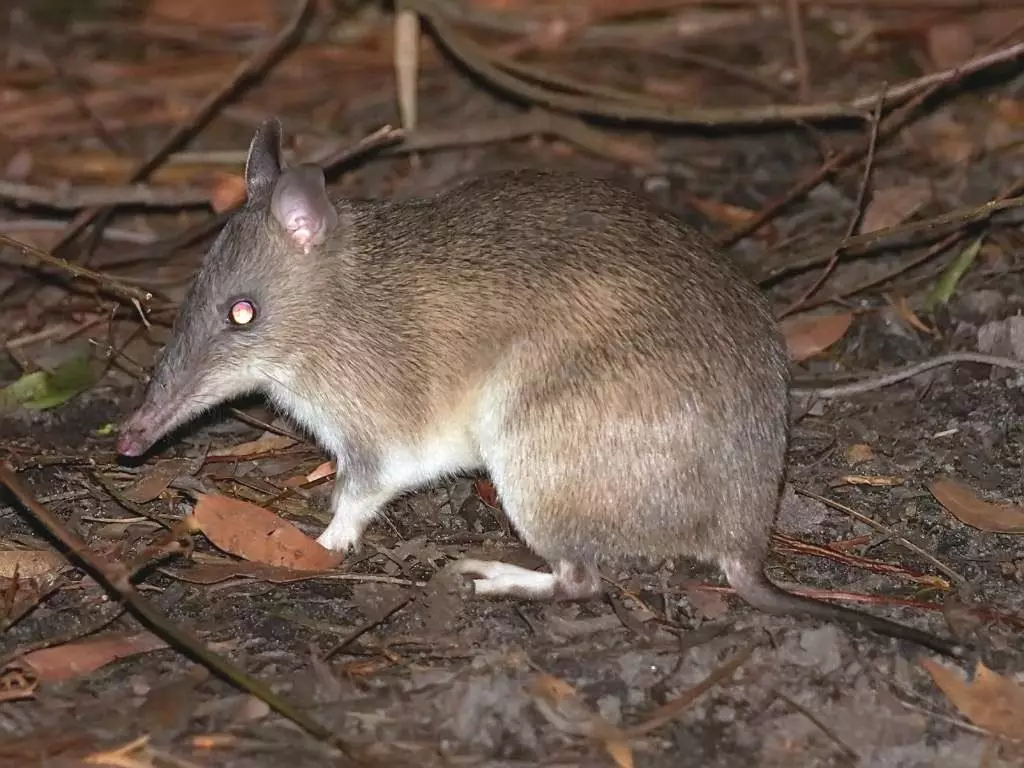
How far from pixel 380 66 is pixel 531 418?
171 inches

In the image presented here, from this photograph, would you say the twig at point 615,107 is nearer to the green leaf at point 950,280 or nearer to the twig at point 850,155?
the twig at point 850,155

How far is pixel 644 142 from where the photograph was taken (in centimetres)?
750

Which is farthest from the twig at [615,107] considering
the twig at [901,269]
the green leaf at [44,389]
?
the green leaf at [44,389]

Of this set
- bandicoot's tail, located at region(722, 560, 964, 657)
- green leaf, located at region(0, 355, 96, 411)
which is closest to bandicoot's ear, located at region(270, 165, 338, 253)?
green leaf, located at region(0, 355, 96, 411)

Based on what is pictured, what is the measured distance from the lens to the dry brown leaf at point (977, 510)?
15.8 feet

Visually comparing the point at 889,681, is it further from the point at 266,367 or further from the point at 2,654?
the point at 2,654

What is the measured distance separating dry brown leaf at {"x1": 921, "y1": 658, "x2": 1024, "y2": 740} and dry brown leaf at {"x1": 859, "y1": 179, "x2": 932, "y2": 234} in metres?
2.85

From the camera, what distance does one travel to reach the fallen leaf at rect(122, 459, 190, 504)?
5133mm

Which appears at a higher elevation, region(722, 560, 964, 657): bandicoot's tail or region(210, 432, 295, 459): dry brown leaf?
region(210, 432, 295, 459): dry brown leaf

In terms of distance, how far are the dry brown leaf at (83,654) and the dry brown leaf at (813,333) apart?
2911 mm

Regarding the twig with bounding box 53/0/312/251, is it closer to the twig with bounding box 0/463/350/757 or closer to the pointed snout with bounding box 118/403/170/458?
the pointed snout with bounding box 118/403/170/458

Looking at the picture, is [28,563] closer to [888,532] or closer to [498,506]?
[498,506]

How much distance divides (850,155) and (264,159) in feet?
10.2

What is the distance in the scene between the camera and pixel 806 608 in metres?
4.21
